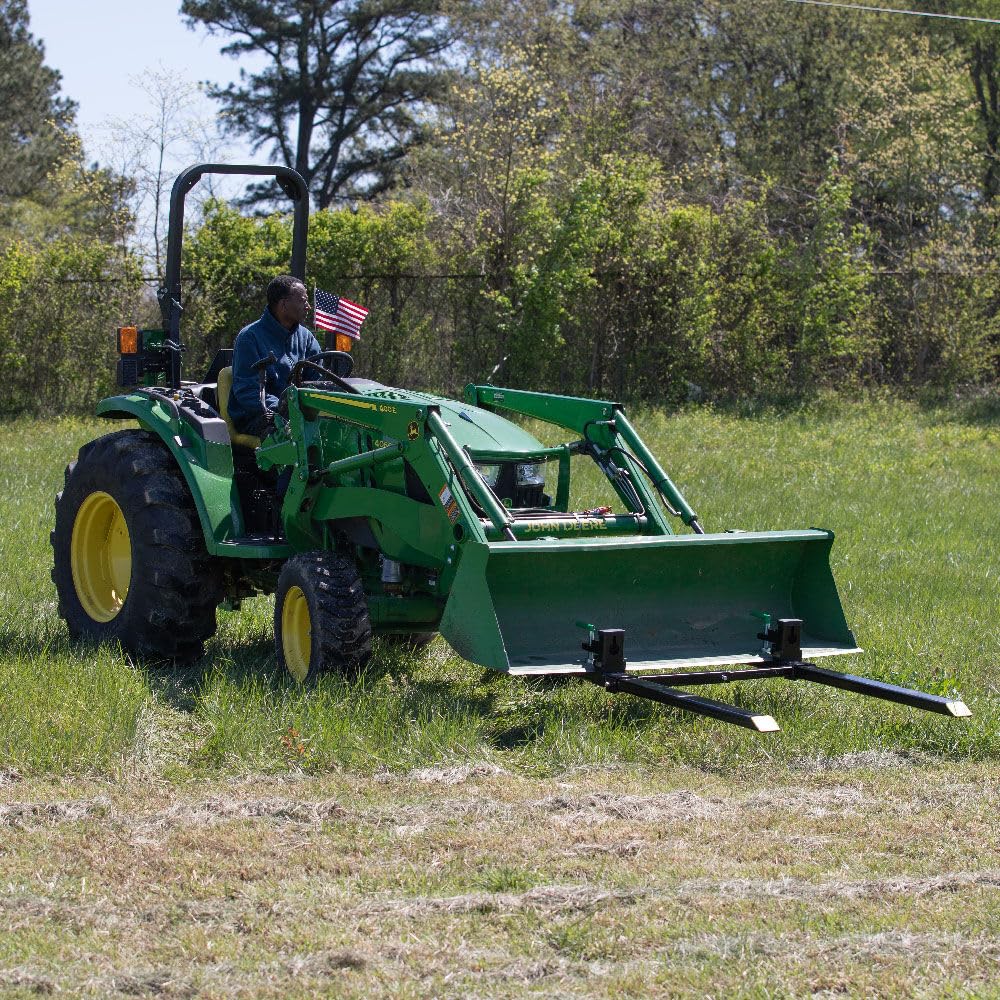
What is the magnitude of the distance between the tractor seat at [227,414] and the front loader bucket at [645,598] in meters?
1.96

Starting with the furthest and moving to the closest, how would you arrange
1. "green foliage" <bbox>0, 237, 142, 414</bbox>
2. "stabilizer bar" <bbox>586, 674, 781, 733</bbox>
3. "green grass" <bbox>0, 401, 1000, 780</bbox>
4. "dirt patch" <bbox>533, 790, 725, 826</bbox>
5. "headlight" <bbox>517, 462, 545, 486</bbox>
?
"green foliage" <bbox>0, 237, 142, 414</bbox> < "headlight" <bbox>517, 462, 545, 486</bbox> < "green grass" <bbox>0, 401, 1000, 780</bbox> < "stabilizer bar" <bbox>586, 674, 781, 733</bbox> < "dirt patch" <bbox>533, 790, 725, 826</bbox>

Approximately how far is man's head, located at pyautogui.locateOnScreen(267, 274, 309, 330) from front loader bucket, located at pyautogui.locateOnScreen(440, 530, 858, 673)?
2.21 m

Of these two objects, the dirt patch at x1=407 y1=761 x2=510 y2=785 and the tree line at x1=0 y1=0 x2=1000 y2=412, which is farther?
the tree line at x1=0 y1=0 x2=1000 y2=412

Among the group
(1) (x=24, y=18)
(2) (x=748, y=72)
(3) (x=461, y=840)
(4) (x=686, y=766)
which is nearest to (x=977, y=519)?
(4) (x=686, y=766)

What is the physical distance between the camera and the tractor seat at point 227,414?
25.6 ft

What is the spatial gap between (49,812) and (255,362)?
3024 millimetres

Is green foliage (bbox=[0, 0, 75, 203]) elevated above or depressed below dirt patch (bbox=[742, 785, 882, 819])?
above

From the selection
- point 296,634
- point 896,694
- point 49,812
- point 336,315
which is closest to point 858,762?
point 896,694

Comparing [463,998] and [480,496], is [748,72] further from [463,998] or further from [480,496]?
[463,998]

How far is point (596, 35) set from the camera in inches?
1222

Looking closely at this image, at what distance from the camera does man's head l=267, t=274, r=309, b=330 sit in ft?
25.6

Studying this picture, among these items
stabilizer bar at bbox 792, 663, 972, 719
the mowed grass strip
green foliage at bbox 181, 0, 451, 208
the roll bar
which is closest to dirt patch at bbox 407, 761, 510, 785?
the mowed grass strip

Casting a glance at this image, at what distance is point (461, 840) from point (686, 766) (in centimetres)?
137

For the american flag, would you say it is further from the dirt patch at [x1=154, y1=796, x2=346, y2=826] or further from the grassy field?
the dirt patch at [x1=154, y1=796, x2=346, y2=826]
